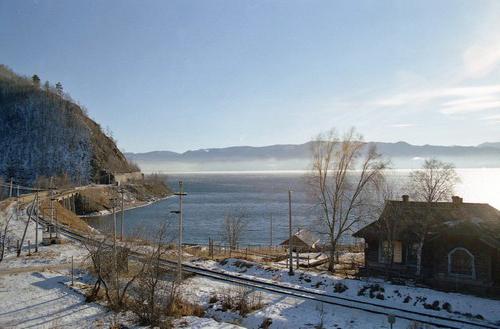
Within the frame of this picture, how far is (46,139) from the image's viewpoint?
162 meters

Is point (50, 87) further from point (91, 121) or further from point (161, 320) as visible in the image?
point (161, 320)

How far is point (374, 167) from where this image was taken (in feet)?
119

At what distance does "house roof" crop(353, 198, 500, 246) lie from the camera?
30.9m

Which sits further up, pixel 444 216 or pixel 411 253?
pixel 444 216

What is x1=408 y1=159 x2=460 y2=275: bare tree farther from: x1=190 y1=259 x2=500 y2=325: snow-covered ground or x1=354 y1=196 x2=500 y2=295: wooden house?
x1=190 y1=259 x2=500 y2=325: snow-covered ground

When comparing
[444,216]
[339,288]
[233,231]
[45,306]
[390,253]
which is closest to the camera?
[45,306]

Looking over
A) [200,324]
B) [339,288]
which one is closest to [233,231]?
[339,288]

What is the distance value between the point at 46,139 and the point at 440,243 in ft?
526

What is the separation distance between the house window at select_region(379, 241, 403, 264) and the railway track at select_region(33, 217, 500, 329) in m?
9.90

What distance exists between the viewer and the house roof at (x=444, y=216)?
30.9m

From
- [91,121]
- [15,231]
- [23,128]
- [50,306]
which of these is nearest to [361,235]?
[50,306]

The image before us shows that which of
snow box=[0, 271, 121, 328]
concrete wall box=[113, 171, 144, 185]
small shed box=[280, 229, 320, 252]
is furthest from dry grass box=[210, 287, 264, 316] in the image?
concrete wall box=[113, 171, 144, 185]

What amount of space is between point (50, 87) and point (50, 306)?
193 metres

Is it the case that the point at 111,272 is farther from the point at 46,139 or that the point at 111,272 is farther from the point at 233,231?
the point at 46,139
